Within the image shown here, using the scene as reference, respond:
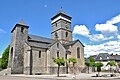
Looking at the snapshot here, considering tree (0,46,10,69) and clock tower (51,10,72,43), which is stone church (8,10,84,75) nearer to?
clock tower (51,10,72,43)

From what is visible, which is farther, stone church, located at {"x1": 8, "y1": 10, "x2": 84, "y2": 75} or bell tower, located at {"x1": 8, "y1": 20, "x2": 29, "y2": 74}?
bell tower, located at {"x1": 8, "y1": 20, "x2": 29, "y2": 74}

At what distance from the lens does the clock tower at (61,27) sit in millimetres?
49191

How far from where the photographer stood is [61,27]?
49344mm

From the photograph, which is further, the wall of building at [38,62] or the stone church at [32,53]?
the stone church at [32,53]

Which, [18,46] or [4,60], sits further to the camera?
[4,60]

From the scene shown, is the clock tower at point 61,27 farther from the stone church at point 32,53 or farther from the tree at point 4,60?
the tree at point 4,60

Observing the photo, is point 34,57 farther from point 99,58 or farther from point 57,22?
point 99,58

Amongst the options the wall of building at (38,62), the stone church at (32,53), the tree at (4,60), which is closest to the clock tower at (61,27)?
the stone church at (32,53)

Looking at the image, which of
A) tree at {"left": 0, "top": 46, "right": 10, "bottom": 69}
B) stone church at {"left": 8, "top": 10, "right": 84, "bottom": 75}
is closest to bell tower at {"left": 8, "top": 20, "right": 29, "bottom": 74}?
stone church at {"left": 8, "top": 10, "right": 84, "bottom": 75}

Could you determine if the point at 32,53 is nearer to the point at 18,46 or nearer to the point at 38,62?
the point at 38,62

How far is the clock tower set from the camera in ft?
161

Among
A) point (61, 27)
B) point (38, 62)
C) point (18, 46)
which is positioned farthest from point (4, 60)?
point (61, 27)

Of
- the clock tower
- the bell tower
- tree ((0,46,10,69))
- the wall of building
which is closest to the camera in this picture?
the wall of building

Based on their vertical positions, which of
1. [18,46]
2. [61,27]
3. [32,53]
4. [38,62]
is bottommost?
[38,62]
